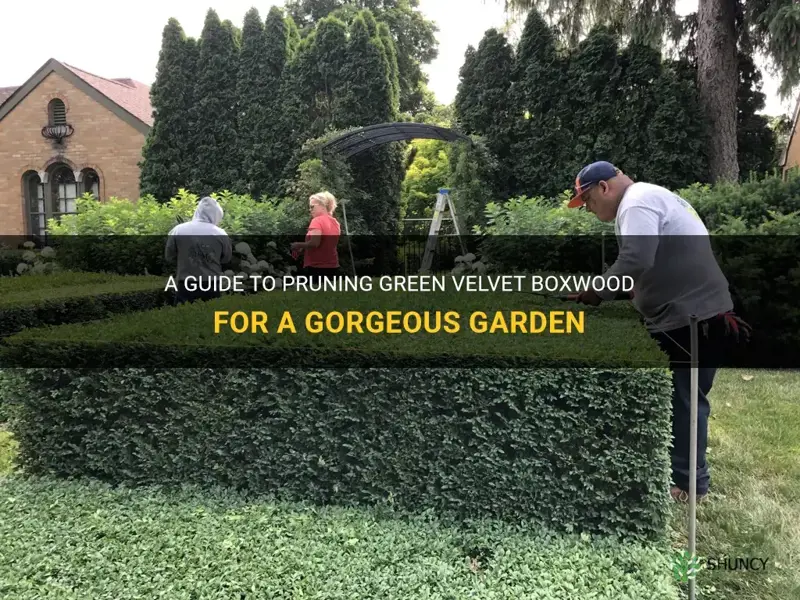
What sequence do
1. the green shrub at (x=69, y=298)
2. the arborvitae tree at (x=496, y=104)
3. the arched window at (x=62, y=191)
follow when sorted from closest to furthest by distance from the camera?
the green shrub at (x=69, y=298), the arborvitae tree at (x=496, y=104), the arched window at (x=62, y=191)

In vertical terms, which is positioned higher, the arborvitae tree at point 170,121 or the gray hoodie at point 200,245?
the arborvitae tree at point 170,121

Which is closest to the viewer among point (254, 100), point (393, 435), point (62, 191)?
point (393, 435)

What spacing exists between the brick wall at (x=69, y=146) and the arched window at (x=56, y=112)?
5.0 inches

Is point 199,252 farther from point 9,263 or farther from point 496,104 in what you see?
point 496,104

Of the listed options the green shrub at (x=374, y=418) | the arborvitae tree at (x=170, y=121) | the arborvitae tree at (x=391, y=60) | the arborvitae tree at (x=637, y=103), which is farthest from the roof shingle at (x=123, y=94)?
the green shrub at (x=374, y=418)

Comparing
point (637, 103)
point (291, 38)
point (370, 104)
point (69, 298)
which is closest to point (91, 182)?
point (291, 38)

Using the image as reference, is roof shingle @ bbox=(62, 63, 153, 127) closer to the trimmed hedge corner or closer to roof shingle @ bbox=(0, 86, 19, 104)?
roof shingle @ bbox=(0, 86, 19, 104)

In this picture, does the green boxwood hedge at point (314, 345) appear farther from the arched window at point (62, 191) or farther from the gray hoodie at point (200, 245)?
the arched window at point (62, 191)

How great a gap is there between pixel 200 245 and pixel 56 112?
16.2m

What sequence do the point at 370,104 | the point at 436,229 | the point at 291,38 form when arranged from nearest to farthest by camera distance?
1. the point at 436,229
2. the point at 370,104
3. the point at 291,38

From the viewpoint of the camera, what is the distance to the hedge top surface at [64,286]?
494cm

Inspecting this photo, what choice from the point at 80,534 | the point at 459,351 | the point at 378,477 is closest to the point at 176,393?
the point at 80,534

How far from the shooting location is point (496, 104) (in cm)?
1320

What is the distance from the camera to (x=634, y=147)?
39.4 ft
